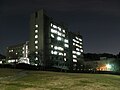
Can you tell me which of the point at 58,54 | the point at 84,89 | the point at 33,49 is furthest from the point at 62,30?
the point at 84,89

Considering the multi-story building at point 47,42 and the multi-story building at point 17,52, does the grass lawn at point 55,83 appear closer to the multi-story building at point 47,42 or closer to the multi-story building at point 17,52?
the multi-story building at point 47,42

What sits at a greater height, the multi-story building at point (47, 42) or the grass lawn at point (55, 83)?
the multi-story building at point (47, 42)

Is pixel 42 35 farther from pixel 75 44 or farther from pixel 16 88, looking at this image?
pixel 16 88

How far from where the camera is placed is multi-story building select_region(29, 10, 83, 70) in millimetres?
139212

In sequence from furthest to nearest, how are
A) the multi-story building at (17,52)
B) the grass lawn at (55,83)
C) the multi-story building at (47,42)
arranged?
the multi-story building at (17,52) → the multi-story building at (47,42) → the grass lawn at (55,83)

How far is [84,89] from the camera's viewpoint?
24625 mm

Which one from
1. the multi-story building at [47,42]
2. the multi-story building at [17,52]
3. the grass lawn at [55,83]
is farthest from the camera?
the multi-story building at [17,52]

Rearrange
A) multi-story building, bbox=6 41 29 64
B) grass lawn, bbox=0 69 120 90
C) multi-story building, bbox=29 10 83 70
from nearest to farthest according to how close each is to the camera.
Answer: grass lawn, bbox=0 69 120 90, multi-story building, bbox=29 10 83 70, multi-story building, bbox=6 41 29 64

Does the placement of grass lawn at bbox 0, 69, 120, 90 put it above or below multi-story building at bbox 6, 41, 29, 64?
below

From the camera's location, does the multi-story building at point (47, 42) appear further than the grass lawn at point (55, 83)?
Yes

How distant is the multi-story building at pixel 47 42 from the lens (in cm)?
13921

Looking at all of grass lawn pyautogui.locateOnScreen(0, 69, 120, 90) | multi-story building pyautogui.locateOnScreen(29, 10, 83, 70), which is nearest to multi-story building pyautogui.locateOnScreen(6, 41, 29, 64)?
multi-story building pyautogui.locateOnScreen(29, 10, 83, 70)

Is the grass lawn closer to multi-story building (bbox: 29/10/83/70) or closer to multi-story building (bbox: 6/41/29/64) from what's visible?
multi-story building (bbox: 29/10/83/70)

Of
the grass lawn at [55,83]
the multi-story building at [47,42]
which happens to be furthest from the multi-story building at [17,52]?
the grass lawn at [55,83]
